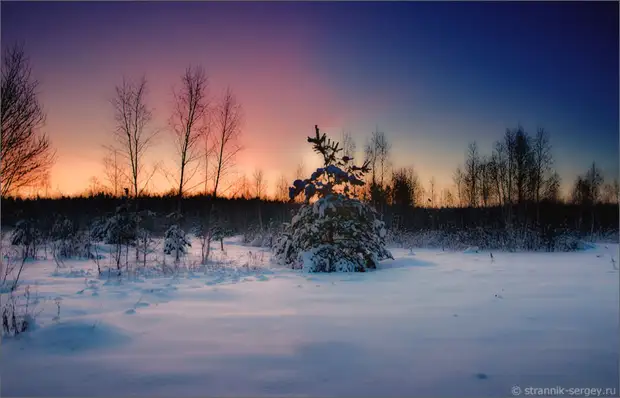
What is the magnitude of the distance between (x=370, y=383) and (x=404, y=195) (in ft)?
135

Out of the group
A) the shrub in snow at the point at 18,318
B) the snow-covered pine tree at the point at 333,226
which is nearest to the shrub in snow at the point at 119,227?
the snow-covered pine tree at the point at 333,226

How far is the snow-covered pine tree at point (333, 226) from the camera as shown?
853 centimetres

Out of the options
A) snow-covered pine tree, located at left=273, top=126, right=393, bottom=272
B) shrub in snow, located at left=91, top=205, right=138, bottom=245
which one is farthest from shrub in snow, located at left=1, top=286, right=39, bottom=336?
shrub in snow, located at left=91, top=205, right=138, bottom=245

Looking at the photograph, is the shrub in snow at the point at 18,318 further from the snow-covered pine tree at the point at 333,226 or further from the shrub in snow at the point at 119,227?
the shrub in snow at the point at 119,227

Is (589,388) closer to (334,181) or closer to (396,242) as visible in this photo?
(334,181)

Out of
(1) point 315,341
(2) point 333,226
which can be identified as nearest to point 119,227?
(2) point 333,226

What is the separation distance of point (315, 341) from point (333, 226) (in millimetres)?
5644

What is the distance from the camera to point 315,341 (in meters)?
3.23

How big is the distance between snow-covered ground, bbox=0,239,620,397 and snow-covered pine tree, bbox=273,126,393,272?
2666 millimetres

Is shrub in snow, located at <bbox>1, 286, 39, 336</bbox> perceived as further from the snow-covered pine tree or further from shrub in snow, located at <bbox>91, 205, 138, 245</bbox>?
shrub in snow, located at <bbox>91, 205, 138, 245</bbox>

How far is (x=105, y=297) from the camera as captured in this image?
5.11 meters

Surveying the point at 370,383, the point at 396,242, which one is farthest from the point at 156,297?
the point at 396,242

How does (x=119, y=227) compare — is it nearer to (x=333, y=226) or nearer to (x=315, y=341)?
(x=333, y=226)

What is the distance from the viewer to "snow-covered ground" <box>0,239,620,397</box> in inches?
96.3
